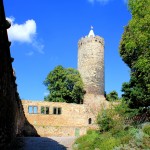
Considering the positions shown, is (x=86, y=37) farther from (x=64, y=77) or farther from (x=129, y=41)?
(x=129, y=41)

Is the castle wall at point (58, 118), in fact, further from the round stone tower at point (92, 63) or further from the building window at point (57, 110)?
the round stone tower at point (92, 63)

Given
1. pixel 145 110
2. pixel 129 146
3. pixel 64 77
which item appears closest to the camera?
pixel 129 146

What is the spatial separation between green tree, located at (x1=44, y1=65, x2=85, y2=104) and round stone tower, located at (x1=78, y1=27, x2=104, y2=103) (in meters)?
1.67

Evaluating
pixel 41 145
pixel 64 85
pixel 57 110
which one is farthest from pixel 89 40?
pixel 41 145

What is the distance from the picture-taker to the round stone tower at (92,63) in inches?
2304

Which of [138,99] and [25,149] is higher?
[138,99]

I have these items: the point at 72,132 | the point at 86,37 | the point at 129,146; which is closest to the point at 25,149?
the point at 129,146

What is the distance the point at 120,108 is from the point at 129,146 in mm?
9565

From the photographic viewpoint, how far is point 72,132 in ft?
164

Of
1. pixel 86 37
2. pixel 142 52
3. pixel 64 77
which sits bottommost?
pixel 142 52

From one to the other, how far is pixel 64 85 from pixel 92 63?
6.23 metres

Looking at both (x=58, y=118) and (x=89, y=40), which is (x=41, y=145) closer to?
(x=58, y=118)

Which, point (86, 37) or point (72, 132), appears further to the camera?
point (86, 37)

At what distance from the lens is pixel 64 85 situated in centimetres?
5603
